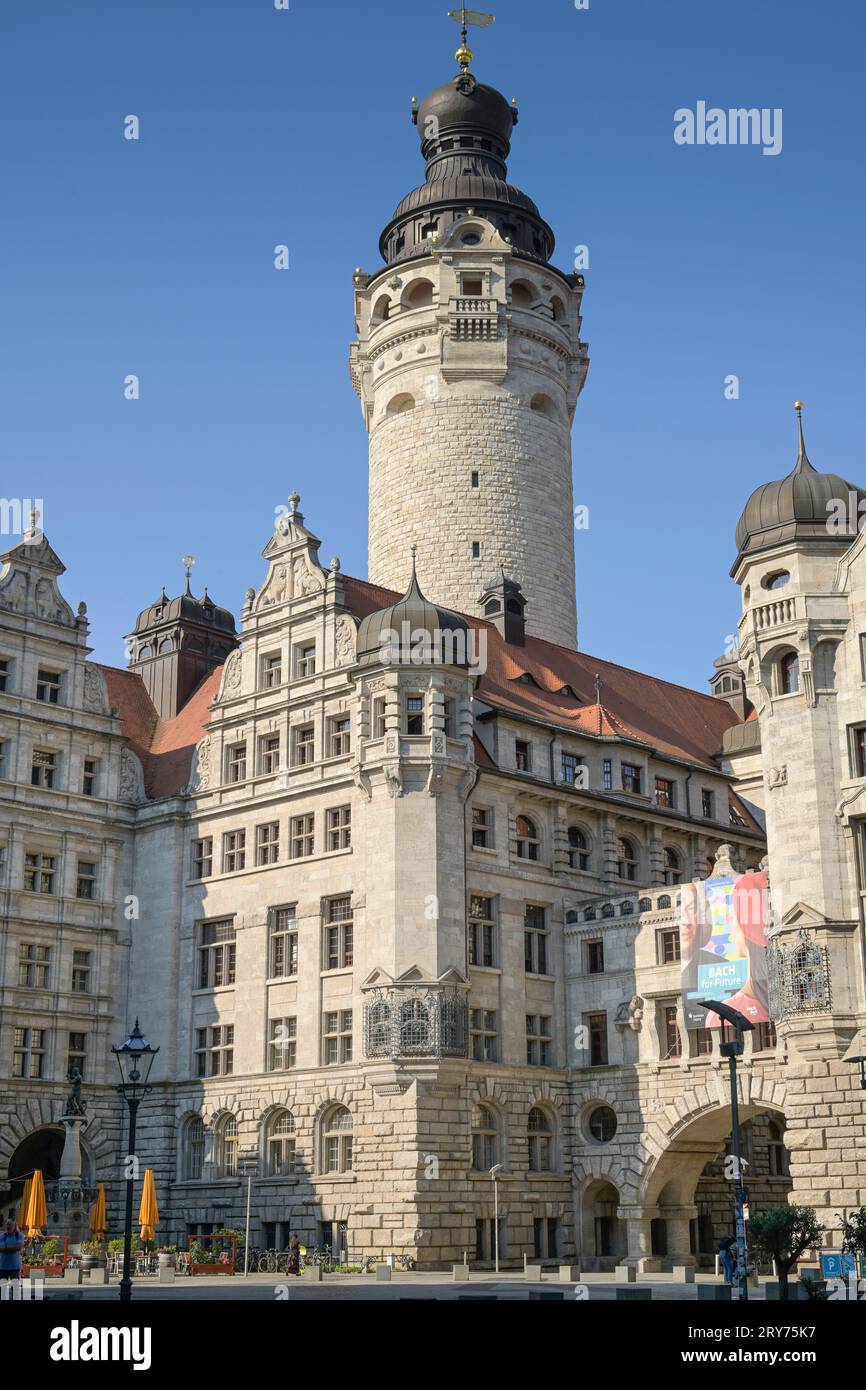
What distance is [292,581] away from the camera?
→ 59.5 meters

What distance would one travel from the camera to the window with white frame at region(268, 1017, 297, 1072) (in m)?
54.8

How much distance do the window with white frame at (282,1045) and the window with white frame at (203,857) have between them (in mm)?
7353

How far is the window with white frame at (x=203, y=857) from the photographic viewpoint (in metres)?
60.5

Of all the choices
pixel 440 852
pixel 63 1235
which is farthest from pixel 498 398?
pixel 63 1235

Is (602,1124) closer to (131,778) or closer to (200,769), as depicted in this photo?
(200,769)

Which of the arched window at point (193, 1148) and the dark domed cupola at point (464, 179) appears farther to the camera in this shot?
the dark domed cupola at point (464, 179)

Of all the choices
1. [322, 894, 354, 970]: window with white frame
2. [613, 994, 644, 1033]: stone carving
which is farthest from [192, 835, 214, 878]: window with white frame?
[613, 994, 644, 1033]: stone carving

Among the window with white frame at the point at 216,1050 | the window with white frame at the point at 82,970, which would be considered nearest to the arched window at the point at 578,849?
the window with white frame at the point at 216,1050

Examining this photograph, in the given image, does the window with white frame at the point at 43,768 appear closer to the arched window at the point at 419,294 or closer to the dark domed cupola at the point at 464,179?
the arched window at the point at 419,294

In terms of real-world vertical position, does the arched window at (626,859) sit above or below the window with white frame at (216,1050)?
above

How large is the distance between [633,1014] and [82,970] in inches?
828

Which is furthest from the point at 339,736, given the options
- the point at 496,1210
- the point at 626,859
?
the point at 496,1210
